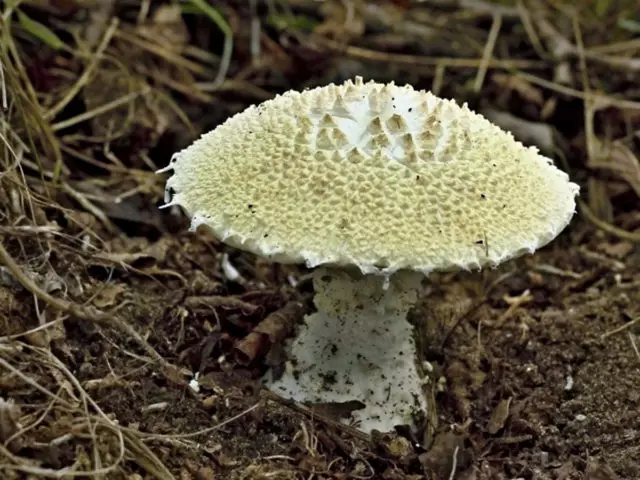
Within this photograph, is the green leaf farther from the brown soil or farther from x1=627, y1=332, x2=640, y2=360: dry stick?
x1=627, y1=332, x2=640, y2=360: dry stick

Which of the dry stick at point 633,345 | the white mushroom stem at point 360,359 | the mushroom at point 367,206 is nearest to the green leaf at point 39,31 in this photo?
the mushroom at point 367,206

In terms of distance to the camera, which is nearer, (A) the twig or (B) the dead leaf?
(A) the twig

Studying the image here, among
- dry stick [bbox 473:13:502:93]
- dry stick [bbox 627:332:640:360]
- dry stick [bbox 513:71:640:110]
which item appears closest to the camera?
dry stick [bbox 627:332:640:360]

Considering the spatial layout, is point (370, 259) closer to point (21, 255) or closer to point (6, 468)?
point (6, 468)

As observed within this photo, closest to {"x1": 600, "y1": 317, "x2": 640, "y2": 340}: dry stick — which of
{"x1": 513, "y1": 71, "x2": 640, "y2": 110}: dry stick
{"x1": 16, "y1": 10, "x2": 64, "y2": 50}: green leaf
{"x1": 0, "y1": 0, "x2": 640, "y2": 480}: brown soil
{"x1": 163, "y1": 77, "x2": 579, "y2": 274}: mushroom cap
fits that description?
{"x1": 0, "y1": 0, "x2": 640, "y2": 480}: brown soil

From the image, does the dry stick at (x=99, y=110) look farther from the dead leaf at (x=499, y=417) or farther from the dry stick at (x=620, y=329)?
the dry stick at (x=620, y=329)

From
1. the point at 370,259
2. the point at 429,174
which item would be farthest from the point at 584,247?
the point at 370,259
